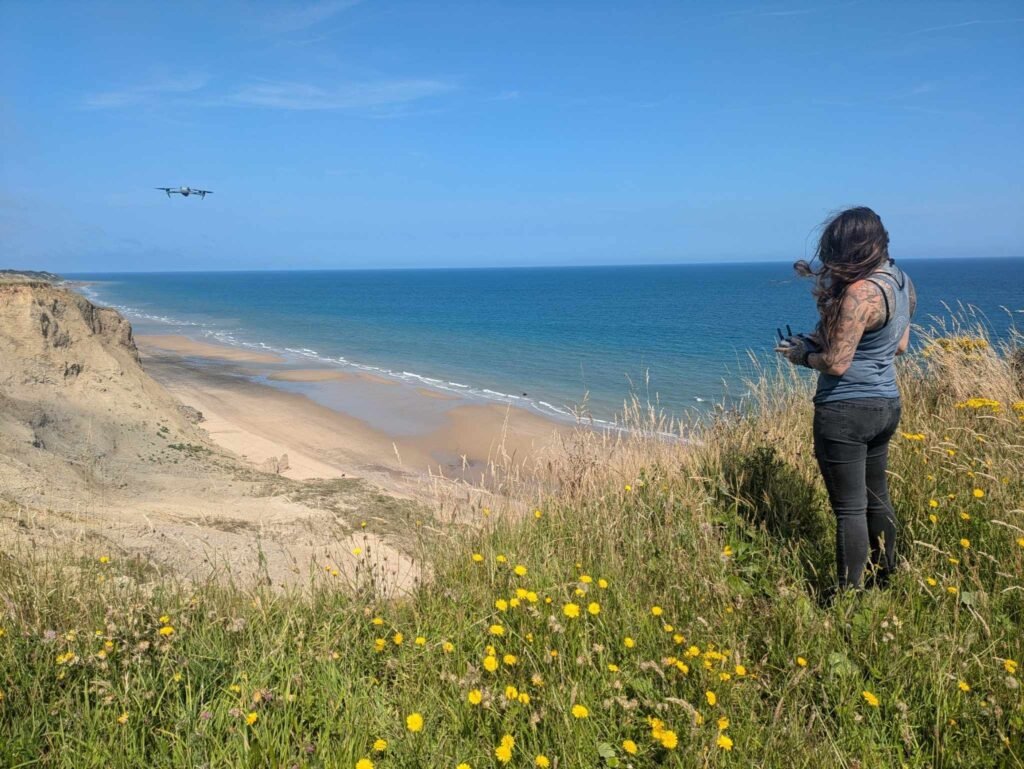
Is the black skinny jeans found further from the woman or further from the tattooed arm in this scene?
the tattooed arm

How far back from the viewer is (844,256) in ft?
11.3

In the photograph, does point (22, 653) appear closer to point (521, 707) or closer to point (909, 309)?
point (521, 707)

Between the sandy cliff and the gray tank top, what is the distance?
2.53 m

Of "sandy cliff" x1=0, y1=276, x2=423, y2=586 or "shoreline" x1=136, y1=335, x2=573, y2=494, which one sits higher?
"sandy cliff" x1=0, y1=276, x2=423, y2=586

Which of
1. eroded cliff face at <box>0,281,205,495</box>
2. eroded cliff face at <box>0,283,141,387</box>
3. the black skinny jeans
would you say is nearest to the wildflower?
the black skinny jeans

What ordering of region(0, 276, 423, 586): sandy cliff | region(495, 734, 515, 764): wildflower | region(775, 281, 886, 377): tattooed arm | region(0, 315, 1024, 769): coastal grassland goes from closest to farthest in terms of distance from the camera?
region(495, 734, 515, 764): wildflower → region(0, 315, 1024, 769): coastal grassland → region(775, 281, 886, 377): tattooed arm → region(0, 276, 423, 586): sandy cliff

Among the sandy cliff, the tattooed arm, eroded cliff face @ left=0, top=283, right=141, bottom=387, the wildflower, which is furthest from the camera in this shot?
eroded cliff face @ left=0, top=283, right=141, bottom=387

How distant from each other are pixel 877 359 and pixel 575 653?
212 centimetres

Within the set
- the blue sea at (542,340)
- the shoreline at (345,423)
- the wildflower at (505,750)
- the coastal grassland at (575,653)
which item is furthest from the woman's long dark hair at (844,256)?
the shoreline at (345,423)

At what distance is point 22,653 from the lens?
2.78 m

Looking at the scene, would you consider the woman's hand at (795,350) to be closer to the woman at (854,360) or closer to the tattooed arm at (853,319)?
the woman at (854,360)

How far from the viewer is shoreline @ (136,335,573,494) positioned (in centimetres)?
1550

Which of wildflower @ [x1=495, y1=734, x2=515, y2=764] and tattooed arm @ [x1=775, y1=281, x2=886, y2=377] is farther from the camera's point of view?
tattooed arm @ [x1=775, y1=281, x2=886, y2=377]

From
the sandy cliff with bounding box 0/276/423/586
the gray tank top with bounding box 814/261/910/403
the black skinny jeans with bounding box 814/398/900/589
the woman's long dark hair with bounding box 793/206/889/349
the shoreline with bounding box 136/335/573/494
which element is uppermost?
the woman's long dark hair with bounding box 793/206/889/349
